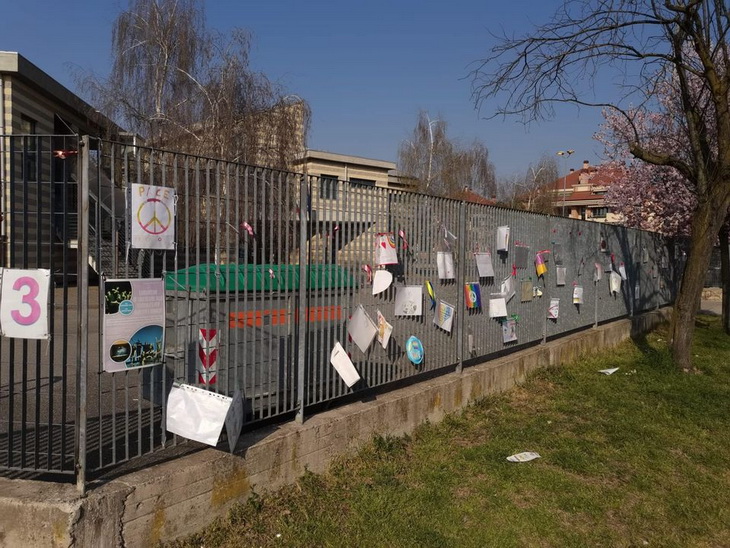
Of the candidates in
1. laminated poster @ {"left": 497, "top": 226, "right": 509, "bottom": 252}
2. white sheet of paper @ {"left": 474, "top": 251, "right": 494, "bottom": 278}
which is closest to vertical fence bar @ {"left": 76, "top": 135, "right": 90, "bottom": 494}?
white sheet of paper @ {"left": 474, "top": 251, "right": 494, "bottom": 278}

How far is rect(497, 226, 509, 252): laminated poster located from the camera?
23.2 feet

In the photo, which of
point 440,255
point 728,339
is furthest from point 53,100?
point 728,339

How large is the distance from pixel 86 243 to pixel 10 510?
53.8 inches

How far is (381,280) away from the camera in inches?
201

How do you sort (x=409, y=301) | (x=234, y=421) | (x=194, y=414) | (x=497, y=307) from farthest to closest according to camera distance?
(x=497, y=307) < (x=409, y=301) < (x=234, y=421) < (x=194, y=414)

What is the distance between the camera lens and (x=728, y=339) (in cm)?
1193

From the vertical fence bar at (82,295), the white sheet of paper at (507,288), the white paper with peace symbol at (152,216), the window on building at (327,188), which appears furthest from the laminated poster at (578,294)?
the vertical fence bar at (82,295)

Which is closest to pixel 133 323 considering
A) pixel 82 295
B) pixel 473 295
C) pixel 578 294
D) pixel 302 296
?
pixel 82 295

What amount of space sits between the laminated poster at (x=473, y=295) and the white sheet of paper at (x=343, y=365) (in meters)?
2.18

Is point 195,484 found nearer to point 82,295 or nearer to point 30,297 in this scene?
point 82,295

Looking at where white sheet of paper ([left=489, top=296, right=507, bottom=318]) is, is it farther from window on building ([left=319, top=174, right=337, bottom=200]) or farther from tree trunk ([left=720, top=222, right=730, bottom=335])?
tree trunk ([left=720, top=222, right=730, bottom=335])

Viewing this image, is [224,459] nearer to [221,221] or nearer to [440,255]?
[221,221]

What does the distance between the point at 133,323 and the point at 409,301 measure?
2822 millimetres

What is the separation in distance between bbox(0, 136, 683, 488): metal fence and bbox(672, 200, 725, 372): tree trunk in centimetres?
399
